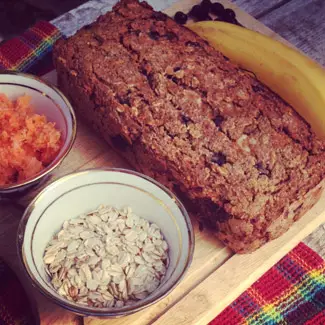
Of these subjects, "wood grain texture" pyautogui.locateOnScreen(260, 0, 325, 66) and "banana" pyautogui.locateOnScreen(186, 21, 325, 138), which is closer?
"banana" pyautogui.locateOnScreen(186, 21, 325, 138)

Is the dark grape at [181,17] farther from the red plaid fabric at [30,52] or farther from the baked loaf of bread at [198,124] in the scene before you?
the red plaid fabric at [30,52]

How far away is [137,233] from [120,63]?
0.53 metres

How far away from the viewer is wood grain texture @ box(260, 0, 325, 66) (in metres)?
2.29

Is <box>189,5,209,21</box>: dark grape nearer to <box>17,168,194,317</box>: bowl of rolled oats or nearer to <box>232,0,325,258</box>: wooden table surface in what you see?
<box>232,0,325,258</box>: wooden table surface

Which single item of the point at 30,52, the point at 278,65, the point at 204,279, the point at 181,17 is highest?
the point at 278,65

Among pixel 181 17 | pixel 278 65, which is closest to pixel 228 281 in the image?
pixel 278 65

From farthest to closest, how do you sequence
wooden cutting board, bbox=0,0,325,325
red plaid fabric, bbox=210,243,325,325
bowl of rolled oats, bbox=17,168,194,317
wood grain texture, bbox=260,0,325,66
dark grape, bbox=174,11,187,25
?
wood grain texture, bbox=260,0,325,66 → dark grape, bbox=174,11,187,25 → red plaid fabric, bbox=210,243,325,325 → wooden cutting board, bbox=0,0,325,325 → bowl of rolled oats, bbox=17,168,194,317

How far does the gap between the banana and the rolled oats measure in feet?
2.00

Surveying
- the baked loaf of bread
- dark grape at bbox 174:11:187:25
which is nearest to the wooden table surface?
dark grape at bbox 174:11:187:25

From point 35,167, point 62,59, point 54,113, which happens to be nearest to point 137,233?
point 35,167

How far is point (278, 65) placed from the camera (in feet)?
5.49

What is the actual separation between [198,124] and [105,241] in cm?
41

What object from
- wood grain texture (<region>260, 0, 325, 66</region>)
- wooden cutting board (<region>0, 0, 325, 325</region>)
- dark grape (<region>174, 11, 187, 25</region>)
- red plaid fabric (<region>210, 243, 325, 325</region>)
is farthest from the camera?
wood grain texture (<region>260, 0, 325, 66</region>)

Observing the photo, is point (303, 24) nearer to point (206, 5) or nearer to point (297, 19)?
point (297, 19)
